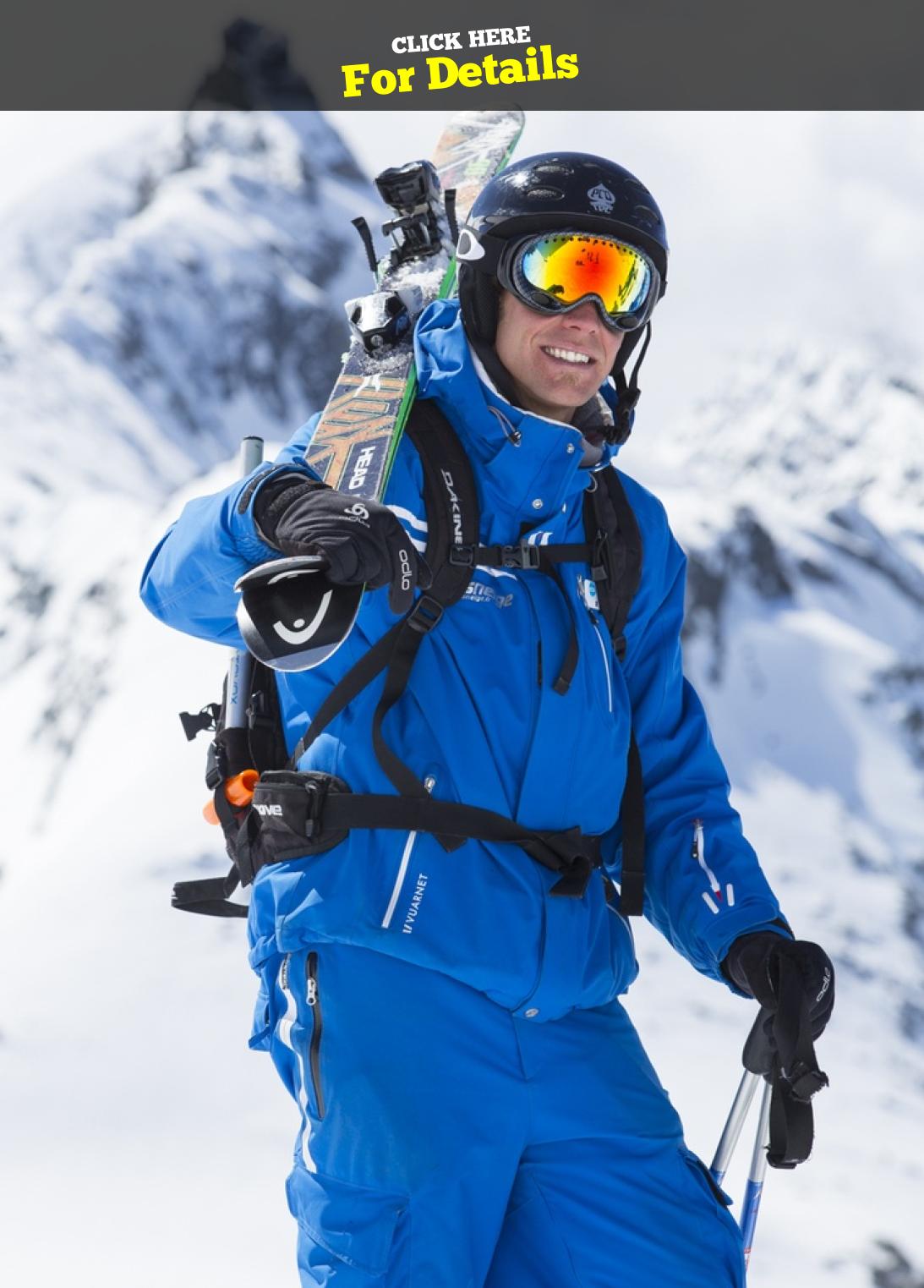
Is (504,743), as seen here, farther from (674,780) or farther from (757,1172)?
(757,1172)

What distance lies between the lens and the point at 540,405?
303cm

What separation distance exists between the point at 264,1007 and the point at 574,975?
598 millimetres

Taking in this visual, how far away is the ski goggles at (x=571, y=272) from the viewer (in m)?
3.02

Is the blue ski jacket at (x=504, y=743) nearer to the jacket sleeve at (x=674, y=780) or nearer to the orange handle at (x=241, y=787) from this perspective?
the jacket sleeve at (x=674, y=780)

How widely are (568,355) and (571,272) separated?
0.18 m

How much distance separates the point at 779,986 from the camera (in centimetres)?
272

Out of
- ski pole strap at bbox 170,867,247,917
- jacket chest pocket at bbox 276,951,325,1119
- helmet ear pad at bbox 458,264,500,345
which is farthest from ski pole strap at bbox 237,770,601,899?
helmet ear pad at bbox 458,264,500,345

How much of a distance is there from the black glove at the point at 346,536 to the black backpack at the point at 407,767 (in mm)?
304

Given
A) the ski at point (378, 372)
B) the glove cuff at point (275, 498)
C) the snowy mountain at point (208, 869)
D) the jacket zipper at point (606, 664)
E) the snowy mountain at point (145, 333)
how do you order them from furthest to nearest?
the snowy mountain at point (145, 333) → the snowy mountain at point (208, 869) → the jacket zipper at point (606, 664) → the glove cuff at point (275, 498) → the ski at point (378, 372)

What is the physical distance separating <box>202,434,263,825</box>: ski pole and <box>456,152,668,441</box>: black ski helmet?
62 centimetres

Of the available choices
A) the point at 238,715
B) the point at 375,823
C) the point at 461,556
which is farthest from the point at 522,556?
the point at 238,715

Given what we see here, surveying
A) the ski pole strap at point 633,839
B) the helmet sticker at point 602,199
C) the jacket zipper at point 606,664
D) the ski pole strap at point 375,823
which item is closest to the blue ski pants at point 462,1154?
the ski pole strap at point 375,823

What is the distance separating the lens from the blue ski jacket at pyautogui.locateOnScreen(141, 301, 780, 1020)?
2537 millimetres

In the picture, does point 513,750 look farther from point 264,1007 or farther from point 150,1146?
point 150,1146
